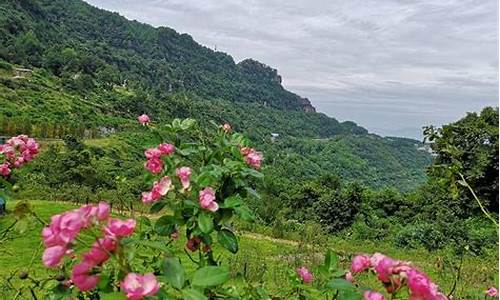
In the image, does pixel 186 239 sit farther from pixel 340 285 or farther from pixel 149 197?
pixel 340 285

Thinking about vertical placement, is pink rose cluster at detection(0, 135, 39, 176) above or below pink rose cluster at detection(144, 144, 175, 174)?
below

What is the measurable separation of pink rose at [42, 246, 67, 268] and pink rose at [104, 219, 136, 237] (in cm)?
6

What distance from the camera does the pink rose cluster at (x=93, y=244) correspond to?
2.39ft

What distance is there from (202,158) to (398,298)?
66 centimetres

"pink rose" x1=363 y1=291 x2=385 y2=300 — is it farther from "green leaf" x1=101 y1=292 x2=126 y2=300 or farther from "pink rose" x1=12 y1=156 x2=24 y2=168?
"pink rose" x1=12 y1=156 x2=24 y2=168

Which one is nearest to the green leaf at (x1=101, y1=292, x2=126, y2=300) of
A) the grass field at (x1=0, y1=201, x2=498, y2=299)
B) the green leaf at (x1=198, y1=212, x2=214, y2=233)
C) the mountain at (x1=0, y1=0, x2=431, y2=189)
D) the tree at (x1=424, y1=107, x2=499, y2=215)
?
the green leaf at (x1=198, y1=212, x2=214, y2=233)

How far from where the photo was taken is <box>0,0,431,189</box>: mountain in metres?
34.5

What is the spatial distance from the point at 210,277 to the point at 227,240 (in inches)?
12.7

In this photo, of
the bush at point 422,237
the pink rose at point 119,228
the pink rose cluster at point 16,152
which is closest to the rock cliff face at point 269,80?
the bush at point 422,237

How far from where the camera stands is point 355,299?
92cm

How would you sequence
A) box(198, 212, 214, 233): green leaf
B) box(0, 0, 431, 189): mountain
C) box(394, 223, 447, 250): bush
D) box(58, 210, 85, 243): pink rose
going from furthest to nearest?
box(0, 0, 431, 189): mountain < box(394, 223, 447, 250): bush < box(198, 212, 214, 233): green leaf < box(58, 210, 85, 243): pink rose

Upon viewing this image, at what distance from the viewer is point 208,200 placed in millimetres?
1113

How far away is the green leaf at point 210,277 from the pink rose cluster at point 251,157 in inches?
20.8

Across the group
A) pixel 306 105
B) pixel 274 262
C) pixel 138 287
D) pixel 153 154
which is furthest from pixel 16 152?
pixel 306 105
